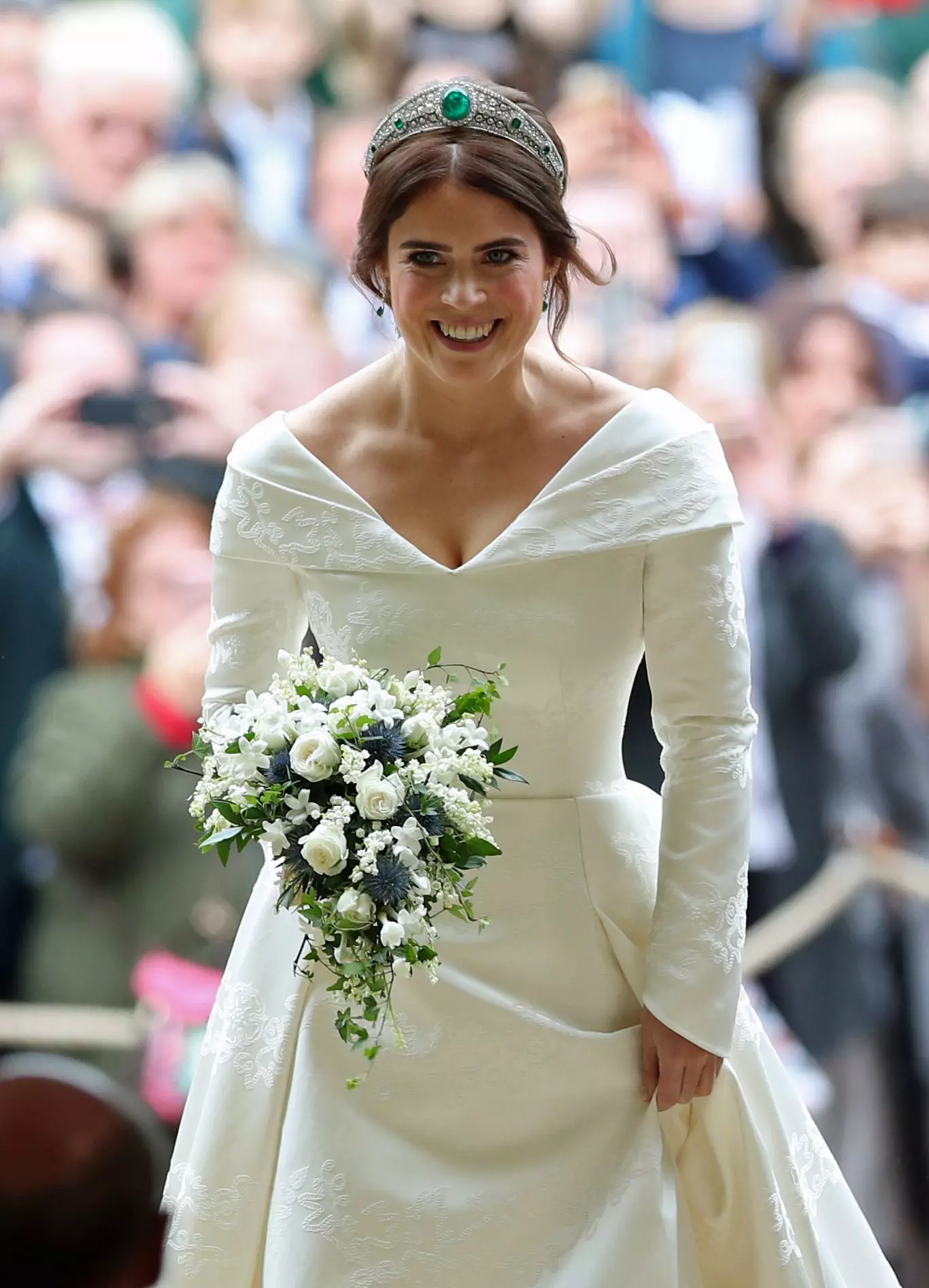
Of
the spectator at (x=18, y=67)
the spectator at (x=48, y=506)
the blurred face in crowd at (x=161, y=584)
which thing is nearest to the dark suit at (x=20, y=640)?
the spectator at (x=48, y=506)

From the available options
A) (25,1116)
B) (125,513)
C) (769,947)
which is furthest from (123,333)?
(25,1116)

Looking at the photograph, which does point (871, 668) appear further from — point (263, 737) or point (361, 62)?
point (263, 737)

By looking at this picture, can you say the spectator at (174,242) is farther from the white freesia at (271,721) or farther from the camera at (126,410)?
the white freesia at (271,721)

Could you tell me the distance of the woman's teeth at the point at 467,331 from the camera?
260cm

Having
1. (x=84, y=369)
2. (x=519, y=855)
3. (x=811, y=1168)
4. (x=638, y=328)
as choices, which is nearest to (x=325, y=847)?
(x=519, y=855)

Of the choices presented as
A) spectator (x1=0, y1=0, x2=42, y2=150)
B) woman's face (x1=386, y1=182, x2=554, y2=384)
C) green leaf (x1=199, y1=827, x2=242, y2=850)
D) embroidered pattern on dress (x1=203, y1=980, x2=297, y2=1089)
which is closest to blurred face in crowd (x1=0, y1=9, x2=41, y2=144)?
spectator (x1=0, y1=0, x2=42, y2=150)

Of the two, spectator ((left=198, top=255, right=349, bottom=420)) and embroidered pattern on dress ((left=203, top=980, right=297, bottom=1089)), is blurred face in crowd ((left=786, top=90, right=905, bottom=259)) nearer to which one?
spectator ((left=198, top=255, right=349, bottom=420))

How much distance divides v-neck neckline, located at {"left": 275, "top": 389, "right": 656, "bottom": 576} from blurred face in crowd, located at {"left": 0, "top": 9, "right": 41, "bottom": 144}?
3140 millimetres

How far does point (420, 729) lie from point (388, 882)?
20 centimetres

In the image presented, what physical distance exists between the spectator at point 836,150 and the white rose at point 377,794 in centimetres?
387

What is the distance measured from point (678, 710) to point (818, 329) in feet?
11.0

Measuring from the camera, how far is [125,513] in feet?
17.8

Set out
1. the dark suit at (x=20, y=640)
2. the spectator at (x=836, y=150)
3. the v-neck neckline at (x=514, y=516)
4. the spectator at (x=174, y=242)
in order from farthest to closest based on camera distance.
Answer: the spectator at (x=836, y=150), the spectator at (x=174, y=242), the dark suit at (x=20, y=640), the v-neck neckline at (x=514, y=516)

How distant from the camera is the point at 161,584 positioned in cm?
541
